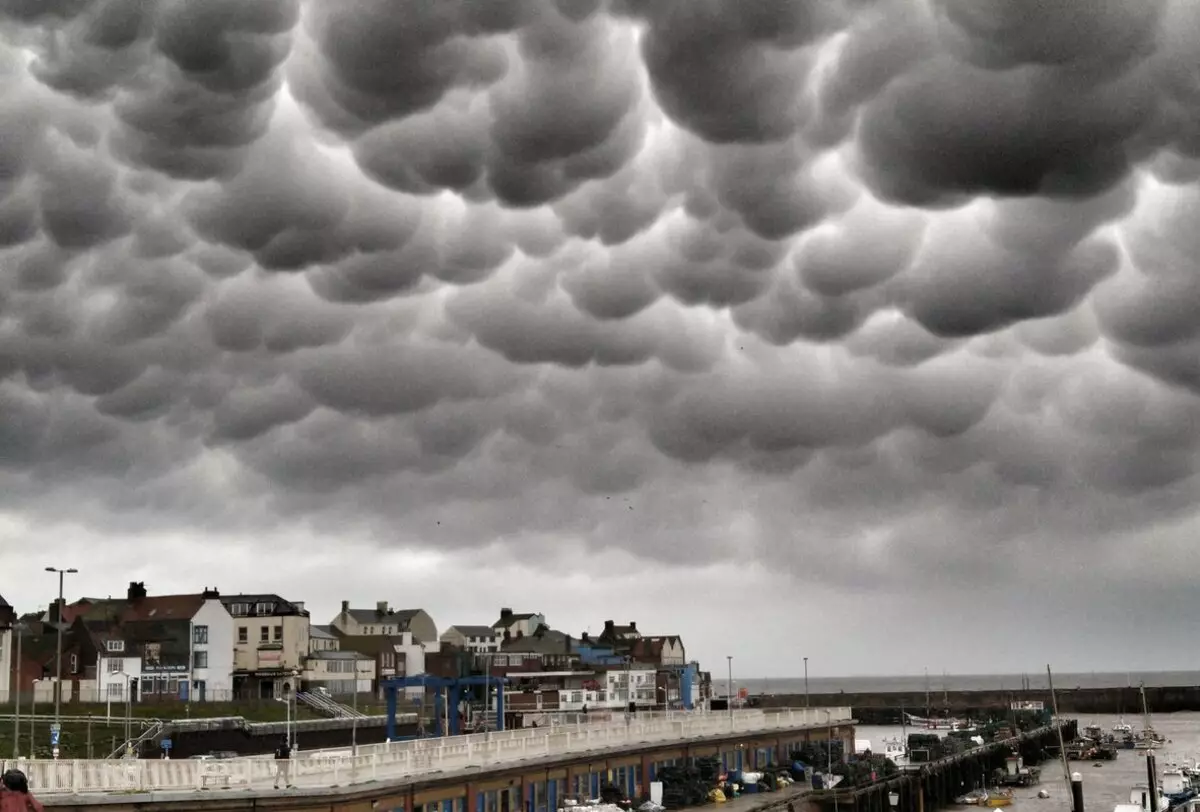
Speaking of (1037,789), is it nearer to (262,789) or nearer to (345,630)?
(262,789)

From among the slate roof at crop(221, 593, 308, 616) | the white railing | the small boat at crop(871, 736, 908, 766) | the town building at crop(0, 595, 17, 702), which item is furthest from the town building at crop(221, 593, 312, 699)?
the white railing

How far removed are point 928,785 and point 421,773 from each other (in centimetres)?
4633

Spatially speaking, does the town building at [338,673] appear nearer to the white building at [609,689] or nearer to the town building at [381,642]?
the town building at [381,642]

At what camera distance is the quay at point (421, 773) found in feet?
124

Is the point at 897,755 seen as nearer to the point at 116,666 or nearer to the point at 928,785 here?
the point at 928,785

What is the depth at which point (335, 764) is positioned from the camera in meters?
42.5

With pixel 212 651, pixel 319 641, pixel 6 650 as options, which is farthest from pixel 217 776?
pixel 319 641

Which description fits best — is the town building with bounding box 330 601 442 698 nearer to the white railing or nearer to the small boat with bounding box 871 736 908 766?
the small boat with bounding box 871 736 908 766

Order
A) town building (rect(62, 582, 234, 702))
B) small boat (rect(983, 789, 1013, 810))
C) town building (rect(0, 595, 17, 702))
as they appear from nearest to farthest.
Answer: small boat (rect(983, 789, 1013, 810)) → town building (rect(0, 595, 17, 702)) → town building (rect(62, 582, 234, 702))

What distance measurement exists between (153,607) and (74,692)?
61.1 feet

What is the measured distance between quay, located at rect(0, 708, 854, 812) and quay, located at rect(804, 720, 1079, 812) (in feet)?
31.2

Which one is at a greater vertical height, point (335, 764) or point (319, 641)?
point (319, 641)

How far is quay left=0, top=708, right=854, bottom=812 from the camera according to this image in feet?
124

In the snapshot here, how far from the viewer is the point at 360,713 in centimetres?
11506
